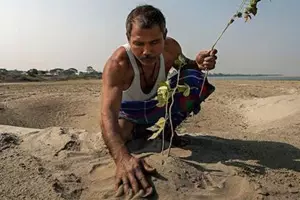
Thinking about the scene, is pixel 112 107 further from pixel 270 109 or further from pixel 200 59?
pixel 270 109

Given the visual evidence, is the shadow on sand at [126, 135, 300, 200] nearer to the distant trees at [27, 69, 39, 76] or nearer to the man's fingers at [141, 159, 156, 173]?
the man's fingers at [141, 159, 156, 173]

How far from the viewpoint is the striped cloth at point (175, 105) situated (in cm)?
304

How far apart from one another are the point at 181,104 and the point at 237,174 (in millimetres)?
912

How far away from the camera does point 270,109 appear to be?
20.6 ft

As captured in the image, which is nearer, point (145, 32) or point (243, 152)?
point (145, 32)

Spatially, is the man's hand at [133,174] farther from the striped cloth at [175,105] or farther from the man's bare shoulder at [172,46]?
the man's bare shoulder at [172,46]

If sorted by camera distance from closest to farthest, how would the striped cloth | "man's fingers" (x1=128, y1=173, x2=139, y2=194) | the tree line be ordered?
"man's fingers" (x1=128, y1=173, x2=139, y2=194)
the striped cloth
the tree line

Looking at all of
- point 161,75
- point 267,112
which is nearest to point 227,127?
point 267,112

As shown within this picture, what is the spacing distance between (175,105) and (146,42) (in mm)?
781

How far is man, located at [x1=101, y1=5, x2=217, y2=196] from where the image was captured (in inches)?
88.3

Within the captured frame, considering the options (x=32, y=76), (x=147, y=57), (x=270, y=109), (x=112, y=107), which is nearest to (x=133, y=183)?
(x=112, y=107)

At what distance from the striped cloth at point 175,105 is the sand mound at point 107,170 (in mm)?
216

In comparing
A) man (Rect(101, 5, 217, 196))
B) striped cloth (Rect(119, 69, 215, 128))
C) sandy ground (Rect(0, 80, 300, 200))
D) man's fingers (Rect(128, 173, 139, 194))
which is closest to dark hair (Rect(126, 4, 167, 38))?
man (Rect(101, 5, 217, 196))

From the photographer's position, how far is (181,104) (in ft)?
10.4
